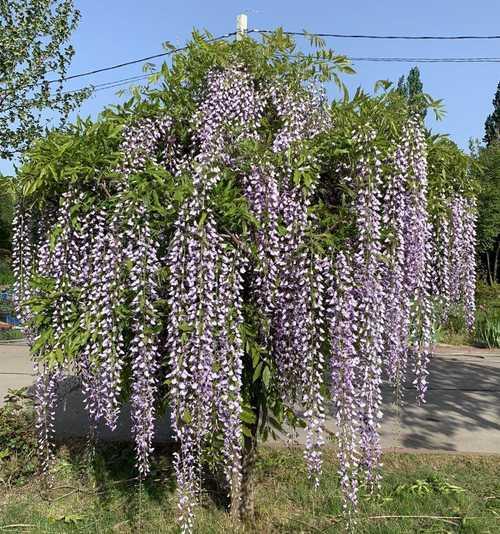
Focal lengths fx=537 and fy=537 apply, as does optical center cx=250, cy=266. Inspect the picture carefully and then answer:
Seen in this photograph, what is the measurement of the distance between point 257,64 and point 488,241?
1698 cm

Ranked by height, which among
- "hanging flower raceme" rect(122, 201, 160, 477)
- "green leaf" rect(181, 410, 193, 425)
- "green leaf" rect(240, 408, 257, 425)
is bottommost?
"green leaf" rect(240, 408, 257, 425)

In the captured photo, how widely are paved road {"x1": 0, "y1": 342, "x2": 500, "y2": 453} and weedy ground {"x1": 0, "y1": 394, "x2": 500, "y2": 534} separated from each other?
1.81 feet

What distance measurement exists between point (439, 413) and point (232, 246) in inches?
210

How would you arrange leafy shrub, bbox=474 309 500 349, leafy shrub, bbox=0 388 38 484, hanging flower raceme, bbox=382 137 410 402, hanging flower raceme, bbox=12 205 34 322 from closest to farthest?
hanging flower raceme, bbox=382 137 410 402
hanging flower raceme, bbox=12 205 34 322
leafy shrub, bbox=0 388 38 484
leafy shrub, bbox=474 309 500 349

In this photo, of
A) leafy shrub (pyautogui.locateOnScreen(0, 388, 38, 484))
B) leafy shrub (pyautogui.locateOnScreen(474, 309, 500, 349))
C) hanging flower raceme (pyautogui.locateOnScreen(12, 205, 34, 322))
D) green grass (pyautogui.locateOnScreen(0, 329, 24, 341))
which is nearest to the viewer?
hanging flower raceme (pyautogui.locateOnScreen(12, 205, 34, 322))

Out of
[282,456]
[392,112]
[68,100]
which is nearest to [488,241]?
[68,100]

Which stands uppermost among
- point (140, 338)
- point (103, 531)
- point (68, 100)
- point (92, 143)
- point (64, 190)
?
point (68, 100)

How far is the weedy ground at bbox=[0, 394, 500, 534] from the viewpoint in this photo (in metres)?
3.99

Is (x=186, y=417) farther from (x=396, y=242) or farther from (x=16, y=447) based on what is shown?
(x=16, y=447)

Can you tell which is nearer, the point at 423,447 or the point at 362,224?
the point at 362,224

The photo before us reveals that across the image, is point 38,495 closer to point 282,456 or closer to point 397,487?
point 282,456

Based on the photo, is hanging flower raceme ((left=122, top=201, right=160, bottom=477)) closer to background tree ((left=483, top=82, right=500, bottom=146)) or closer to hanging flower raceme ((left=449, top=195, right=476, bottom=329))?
hanging flower raceme ((left=449, top=195, right=476, bottom=329))

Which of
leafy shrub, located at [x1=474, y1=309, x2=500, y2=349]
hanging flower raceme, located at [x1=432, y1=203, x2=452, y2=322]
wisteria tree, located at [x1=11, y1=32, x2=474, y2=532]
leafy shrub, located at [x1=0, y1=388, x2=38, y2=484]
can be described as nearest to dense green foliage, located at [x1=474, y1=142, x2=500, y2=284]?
leafy shrub, located at [x1=474, y1=309, x2=500, y2=349]

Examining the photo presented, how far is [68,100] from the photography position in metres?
13.7
